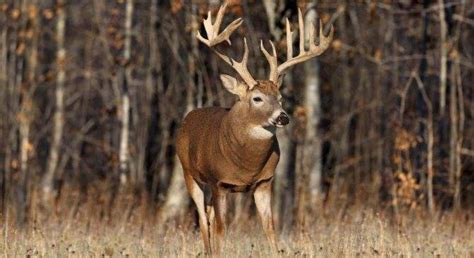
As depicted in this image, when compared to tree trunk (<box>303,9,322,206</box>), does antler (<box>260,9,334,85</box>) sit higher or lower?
higher

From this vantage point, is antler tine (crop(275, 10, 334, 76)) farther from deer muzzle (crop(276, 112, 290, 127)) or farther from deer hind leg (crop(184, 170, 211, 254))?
deer hind leg (crop(184, 170, 211, 254))

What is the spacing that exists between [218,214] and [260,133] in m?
0.73

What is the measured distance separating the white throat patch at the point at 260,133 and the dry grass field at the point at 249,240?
848 mm

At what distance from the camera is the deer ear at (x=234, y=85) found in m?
10.3

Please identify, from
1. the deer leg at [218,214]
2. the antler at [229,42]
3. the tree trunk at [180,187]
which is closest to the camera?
the deer leg at [218,214]

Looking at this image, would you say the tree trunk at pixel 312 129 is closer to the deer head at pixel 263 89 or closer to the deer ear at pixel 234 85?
the deer head at pixel 263 89

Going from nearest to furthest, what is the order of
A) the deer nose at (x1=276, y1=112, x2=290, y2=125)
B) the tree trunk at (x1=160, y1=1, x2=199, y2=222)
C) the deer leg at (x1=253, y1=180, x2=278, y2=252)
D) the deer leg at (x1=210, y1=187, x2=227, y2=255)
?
the deer nose at (x1=276, y1=112, x2=290, y2=125) < the deer leg at (x1=210, y1=187, x2=227, y2=255) < the deer leg at (x1=253, y1=180, x2=278, y2=252) < the tree trunk at (x1=160, y1=1, x2=199, y2=222)

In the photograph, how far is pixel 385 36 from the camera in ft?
75.3

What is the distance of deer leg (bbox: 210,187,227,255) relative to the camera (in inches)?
380

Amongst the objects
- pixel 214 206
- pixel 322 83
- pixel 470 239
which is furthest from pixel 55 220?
pixel 322 83

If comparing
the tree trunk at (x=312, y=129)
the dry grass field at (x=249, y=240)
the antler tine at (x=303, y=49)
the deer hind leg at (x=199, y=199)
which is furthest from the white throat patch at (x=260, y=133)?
the tree trunk at (x=312, y=129)

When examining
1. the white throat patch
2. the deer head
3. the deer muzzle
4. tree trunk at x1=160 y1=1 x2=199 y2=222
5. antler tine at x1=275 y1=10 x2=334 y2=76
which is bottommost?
tree trunk at x1=160 y1=1 x2=199 y2=222

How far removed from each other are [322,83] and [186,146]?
38.4ft

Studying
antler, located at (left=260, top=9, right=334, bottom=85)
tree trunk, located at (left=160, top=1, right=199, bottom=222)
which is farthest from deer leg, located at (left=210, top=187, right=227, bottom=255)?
tree trunk, located at (left=160, top=1, right=199, bottom=222)
